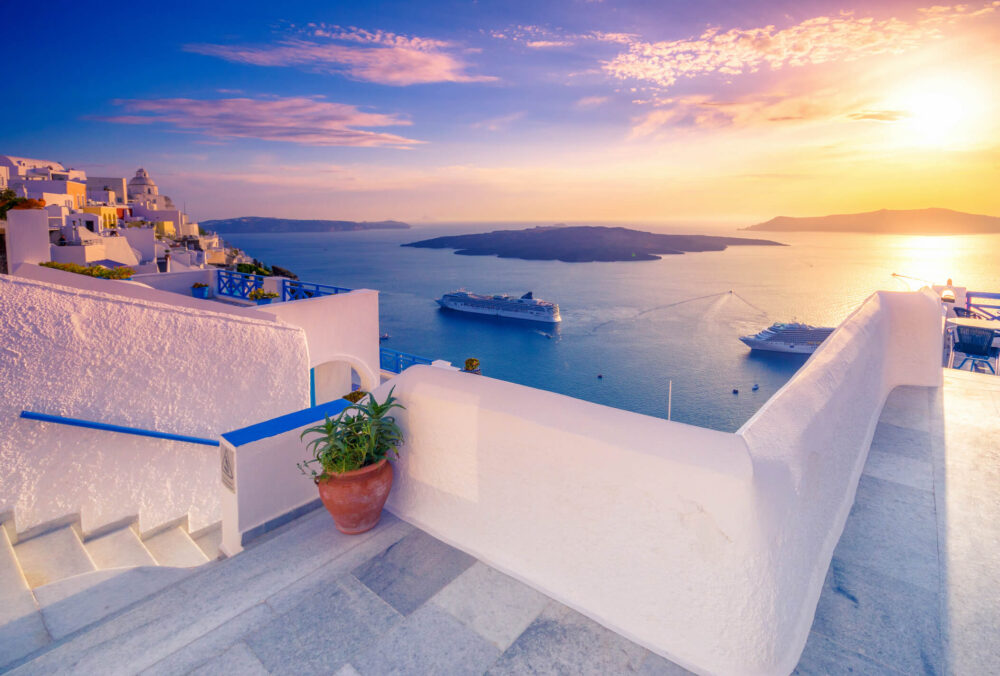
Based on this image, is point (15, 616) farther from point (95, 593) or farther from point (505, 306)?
point (505, 306)

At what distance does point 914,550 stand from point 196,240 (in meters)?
73.7

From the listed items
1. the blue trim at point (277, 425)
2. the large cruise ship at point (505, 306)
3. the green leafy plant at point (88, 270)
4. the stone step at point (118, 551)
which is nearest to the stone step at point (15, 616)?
the stone step at point (118, 551)

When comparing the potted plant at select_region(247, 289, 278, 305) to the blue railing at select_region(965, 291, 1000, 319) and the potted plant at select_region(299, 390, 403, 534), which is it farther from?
the blue railing at select_region(965, 291, 1000, 319)

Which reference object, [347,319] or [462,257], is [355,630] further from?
[462,257]

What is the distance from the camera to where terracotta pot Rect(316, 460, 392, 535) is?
112 inches

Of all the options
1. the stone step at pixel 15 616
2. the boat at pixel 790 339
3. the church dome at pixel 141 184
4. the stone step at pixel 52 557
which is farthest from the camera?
the church dome at pixel 141 184

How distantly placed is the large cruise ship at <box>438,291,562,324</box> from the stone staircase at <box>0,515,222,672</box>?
60.5 meters

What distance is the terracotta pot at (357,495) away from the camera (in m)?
2.84

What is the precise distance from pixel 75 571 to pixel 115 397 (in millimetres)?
1709

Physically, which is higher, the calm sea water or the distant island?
the distant island

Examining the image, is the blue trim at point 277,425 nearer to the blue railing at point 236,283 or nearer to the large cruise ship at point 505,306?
the blue railing at point 236,283

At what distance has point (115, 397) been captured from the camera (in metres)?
4.92

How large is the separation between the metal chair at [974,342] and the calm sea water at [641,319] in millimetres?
31206

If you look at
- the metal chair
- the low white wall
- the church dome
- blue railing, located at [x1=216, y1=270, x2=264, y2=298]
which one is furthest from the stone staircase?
the church dome
